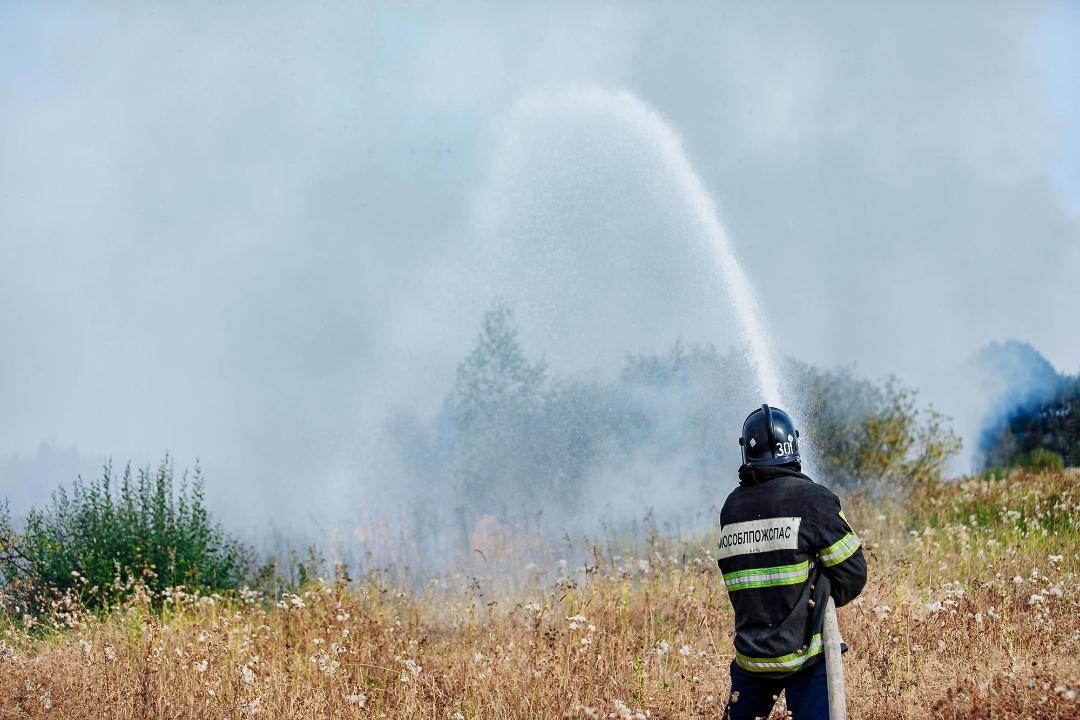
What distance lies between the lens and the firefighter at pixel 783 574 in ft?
13.4

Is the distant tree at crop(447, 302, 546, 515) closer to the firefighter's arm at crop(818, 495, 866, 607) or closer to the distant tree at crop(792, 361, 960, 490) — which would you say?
the distant tree at crop(792, 361, 960, 490)

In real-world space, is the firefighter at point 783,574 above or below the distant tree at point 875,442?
below

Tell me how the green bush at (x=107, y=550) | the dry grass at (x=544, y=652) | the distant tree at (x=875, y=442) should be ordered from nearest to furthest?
the dry grass at (x=544, y=652) < the green bush at (x=107, y=550) < the distant tree at (x=875, y=442)

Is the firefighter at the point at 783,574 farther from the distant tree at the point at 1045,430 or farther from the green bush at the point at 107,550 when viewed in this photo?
the distant tree at the point at 1045,430

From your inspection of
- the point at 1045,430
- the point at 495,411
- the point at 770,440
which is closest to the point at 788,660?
the point at 770,440

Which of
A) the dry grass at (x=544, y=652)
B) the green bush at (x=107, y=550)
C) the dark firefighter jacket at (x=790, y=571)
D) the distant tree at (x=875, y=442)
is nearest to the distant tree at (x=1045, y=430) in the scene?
the distant tree at (x=875, y=442)

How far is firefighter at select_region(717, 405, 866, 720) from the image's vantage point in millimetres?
4074

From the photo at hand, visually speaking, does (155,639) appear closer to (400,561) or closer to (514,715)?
(514,715)

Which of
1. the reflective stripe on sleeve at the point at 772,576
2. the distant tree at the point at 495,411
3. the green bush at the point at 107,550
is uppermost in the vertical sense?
the distant tree at the point at 495,411

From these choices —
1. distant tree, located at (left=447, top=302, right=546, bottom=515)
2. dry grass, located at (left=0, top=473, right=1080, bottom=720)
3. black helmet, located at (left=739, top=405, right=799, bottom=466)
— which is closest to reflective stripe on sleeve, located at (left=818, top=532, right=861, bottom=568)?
black helmet, located at (left=739, top=405, right=799, bottom=466)

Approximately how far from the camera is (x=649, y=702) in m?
5.95

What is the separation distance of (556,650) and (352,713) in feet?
4.67

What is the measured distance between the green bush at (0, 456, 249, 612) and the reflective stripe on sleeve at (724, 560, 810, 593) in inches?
270

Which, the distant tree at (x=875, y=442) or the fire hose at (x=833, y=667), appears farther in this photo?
the distant tree at (x=875, y=442)
